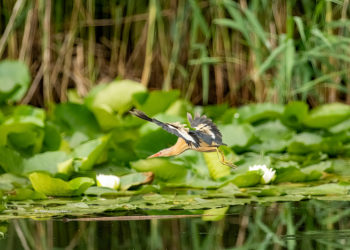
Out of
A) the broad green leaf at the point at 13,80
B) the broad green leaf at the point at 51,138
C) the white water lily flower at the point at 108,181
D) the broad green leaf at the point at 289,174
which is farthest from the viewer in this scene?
the broad green leaf at the point at 13,80

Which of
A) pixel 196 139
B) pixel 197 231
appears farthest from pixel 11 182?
pixel 196 139

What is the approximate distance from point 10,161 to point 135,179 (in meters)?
0.44

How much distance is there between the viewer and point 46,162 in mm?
2355

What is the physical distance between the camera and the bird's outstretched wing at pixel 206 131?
4.25ft

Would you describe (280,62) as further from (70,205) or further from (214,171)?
(70,205)

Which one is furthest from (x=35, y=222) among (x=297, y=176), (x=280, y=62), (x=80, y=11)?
(x=80, y=11)

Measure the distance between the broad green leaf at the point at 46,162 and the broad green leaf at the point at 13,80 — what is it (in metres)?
0.89

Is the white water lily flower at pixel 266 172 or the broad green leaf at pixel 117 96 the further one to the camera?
the broad green leaf at pixel 117 96

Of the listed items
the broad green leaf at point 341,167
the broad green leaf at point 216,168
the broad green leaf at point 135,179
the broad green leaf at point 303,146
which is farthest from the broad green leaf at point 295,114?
the broad green leaf at point 135,179

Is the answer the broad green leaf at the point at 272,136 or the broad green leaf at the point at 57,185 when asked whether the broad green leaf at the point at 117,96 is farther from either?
the broad green leaf at the point at 57,185

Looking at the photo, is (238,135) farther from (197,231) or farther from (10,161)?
(197,231)

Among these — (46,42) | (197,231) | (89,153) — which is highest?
(46,42)

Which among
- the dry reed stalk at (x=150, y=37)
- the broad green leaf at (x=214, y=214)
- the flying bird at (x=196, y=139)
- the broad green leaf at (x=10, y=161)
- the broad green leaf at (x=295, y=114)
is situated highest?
the dry reed stalk at (x=150, y=37)

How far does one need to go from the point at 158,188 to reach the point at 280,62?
4.72ft
